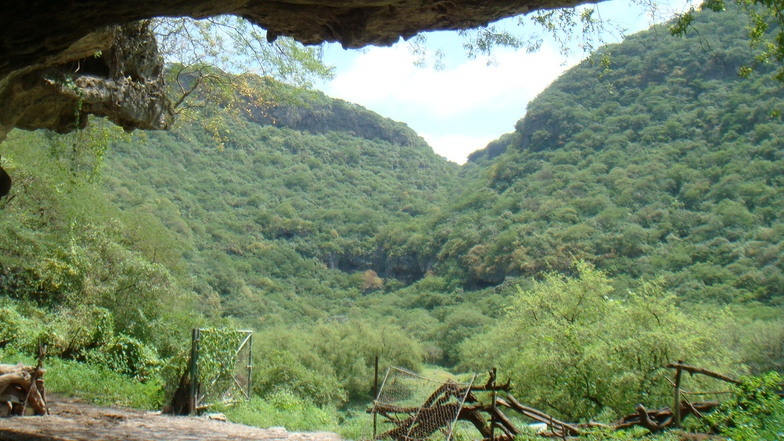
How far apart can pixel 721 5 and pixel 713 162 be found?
46029mm

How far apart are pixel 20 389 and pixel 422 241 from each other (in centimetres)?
6213

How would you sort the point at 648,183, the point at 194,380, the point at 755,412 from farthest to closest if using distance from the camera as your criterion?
the point at 648,183 → the point at 194,380 → the point at 755,412

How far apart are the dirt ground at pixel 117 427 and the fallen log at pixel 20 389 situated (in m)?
0.24

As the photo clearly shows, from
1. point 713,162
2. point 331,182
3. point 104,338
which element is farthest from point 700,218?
point 331,182

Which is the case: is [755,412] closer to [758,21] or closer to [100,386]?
[758,21]

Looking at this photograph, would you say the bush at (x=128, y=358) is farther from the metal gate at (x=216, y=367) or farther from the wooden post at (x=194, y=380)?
the wooden post at (x=194, y=380)

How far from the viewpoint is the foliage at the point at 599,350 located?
14.4 metres

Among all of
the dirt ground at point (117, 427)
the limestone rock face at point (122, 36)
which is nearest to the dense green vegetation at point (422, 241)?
the dirt ground at point (117, 427)

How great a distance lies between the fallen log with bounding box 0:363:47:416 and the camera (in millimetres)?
7711

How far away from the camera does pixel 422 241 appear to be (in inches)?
2731

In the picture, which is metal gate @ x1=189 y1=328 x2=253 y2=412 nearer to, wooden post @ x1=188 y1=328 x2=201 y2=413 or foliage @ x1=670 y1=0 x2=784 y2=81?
wooden post @ x1=188 y1=328 x2=201 y2=413

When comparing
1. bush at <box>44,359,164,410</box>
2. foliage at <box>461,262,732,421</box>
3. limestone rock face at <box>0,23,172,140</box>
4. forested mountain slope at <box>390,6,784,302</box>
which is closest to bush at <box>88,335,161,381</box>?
bush at <box>44,359,164,410</box>

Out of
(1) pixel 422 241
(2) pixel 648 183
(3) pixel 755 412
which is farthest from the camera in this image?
(1) pixel 422 241

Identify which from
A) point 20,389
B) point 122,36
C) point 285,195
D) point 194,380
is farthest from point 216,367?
point 285,195
